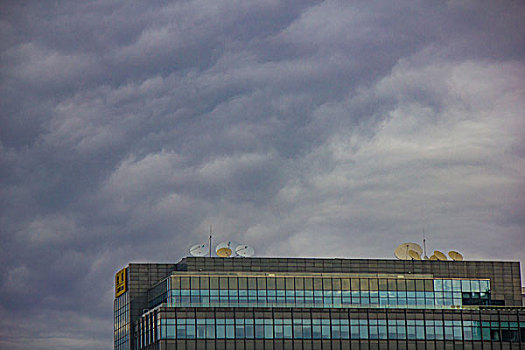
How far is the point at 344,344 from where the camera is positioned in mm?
147125

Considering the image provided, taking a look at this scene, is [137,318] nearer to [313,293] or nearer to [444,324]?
[313,293]

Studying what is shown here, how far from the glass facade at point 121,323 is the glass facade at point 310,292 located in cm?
696

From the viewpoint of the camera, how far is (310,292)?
154 m

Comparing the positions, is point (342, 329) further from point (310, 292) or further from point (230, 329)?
point (230, 329)

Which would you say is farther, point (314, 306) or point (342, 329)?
point (314, 306)

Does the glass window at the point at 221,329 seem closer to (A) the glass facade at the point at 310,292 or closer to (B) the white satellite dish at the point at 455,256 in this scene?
(A) the glass facade at the point at 310,292

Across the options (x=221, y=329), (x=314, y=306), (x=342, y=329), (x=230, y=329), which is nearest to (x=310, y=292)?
(x=314, y=306)

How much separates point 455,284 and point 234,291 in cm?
3408

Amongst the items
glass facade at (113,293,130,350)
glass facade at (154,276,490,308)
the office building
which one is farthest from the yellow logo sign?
glass facade at (154,276,490,308)

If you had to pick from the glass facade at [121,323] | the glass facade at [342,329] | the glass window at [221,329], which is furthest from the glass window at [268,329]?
the glass facade at [121,323]

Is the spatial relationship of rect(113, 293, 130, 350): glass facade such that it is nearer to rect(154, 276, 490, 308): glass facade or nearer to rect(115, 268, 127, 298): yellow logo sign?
rect(115, 268, 127, 298): yellow logo sign

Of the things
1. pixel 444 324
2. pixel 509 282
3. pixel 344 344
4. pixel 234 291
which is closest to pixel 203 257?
pixel 234 291

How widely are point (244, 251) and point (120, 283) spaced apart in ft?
70.1

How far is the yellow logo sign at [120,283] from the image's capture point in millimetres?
163375
